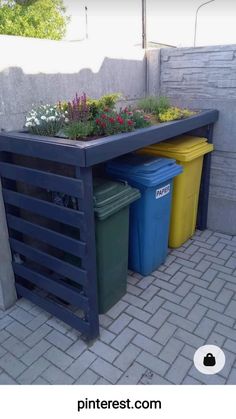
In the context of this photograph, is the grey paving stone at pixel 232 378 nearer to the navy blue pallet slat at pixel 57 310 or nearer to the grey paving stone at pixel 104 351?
the grey paving stone at pixel 104 351

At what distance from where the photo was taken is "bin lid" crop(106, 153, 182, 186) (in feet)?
9.20

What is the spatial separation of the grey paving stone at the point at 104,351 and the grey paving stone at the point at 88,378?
16 cm

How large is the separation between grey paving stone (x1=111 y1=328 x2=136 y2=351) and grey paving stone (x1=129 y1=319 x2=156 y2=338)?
5 cm

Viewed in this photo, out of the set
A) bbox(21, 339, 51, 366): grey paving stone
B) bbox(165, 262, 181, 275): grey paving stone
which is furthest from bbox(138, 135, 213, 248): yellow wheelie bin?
bbox(21, 339, 51, 366): grey paving stone

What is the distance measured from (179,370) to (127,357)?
380mm

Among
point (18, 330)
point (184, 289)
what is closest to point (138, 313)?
point (184, 289)

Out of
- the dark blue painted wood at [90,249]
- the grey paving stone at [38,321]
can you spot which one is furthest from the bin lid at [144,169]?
the grey paving stone at [38,321]

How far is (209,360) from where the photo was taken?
7.47 ft

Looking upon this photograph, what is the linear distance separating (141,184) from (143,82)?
6.24 ft

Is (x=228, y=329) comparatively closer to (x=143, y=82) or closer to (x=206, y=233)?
(x=206, y=233)

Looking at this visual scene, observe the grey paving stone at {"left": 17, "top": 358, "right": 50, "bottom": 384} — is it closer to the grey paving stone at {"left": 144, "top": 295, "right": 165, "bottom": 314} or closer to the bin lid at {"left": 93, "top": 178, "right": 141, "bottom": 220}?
the grey paving stone at {"left": 144, "top": 295, "right": 165, "bottom": 314}

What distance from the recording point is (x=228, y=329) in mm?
2553

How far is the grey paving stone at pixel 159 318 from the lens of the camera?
2.62m

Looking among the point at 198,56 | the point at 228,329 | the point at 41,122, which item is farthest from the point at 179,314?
the point at 198,56
